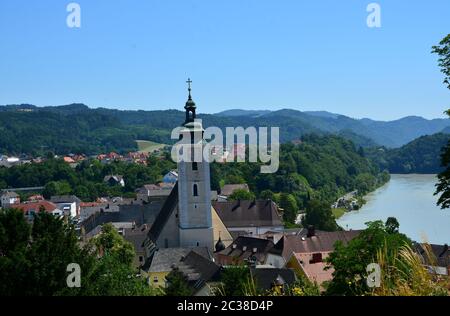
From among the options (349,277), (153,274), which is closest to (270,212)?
(153,274)

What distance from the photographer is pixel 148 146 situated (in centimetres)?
18550

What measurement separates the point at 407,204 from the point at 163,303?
63.4m

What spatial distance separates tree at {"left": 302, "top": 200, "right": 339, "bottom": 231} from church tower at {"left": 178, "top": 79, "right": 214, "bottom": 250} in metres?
21.6

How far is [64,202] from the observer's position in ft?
240

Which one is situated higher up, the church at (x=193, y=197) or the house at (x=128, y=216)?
the church at (x=193, y=197)

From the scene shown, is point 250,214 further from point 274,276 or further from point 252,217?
point 274,276

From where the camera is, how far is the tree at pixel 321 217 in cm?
5108

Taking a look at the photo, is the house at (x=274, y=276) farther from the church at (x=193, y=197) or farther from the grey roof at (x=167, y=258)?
the church at (x=193, y=197)

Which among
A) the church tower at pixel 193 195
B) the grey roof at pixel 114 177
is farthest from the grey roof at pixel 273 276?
the grey roof at pixel 114 177

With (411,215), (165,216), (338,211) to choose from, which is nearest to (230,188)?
(338,211)

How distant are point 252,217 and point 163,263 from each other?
1917cm

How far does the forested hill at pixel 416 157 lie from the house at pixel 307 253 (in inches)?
3941

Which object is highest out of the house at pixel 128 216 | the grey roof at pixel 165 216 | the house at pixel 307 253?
the grey roof at pixel 165 216

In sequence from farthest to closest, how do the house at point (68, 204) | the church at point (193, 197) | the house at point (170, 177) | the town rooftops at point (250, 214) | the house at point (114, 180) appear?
the house at point (114, 180), the house at point (170, 177), the house at point (68, 204), the town rooftops at point (250, 214), the church at point (193, 197)
